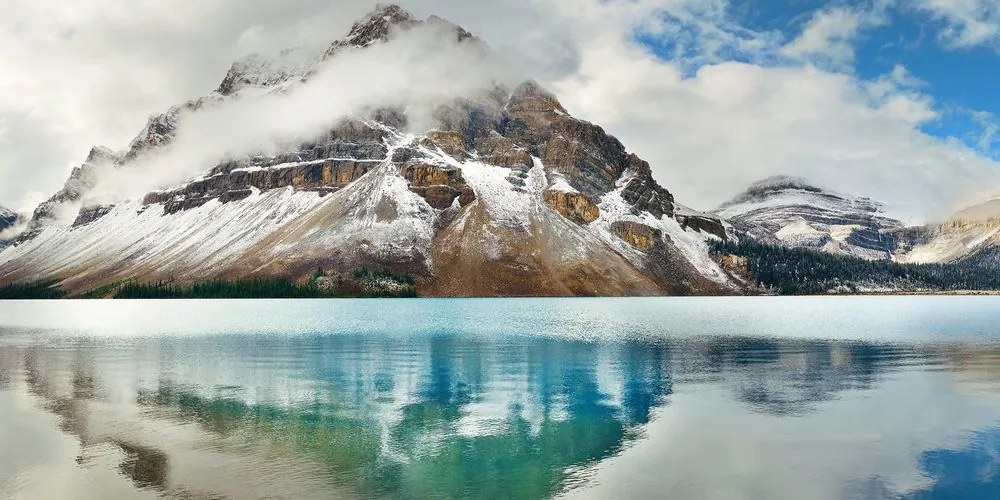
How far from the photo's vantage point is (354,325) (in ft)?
374

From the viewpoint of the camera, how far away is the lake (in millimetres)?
28578

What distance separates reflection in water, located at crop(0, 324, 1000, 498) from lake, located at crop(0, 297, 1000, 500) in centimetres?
18

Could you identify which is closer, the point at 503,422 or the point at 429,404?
the point at 503,422

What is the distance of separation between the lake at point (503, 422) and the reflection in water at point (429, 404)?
0.18 m

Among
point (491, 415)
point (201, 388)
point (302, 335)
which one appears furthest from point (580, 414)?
point (302, 335)

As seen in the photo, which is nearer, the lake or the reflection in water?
the lake

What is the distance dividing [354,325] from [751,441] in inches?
3376

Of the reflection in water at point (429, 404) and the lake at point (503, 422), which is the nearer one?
the lake at point (503, 422)

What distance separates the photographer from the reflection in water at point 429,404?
29.2m

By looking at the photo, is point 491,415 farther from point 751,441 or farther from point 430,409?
point 751,441

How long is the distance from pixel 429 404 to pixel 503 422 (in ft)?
22.5

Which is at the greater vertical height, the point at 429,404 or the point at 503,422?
the point at 429,404

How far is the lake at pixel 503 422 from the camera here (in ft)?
93.8

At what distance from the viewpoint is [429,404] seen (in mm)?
44625
